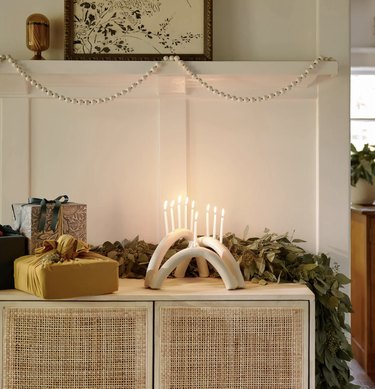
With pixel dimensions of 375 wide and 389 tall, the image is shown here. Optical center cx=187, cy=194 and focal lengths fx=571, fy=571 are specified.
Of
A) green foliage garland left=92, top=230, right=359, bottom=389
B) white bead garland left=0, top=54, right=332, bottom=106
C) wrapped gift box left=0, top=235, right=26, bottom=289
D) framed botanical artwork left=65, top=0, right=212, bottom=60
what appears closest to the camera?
wrapped gift box left=0, top=235, right=26, bottom=289

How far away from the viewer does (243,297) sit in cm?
195

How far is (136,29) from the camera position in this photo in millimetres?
2457

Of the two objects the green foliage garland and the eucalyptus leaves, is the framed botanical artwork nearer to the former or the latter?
Answer: the green foliage garland

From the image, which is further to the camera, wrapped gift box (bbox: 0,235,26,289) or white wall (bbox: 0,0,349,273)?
white wall (bbox: 0,0,349,273)

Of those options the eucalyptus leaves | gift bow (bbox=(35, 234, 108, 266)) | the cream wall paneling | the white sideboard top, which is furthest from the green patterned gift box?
the eucalyptus leaves

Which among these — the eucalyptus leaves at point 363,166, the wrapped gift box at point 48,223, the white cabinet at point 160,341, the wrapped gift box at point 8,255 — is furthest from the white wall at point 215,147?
the eucalyptus leaves at point 363,166

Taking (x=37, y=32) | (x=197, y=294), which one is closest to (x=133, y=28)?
(x=37, y=32)

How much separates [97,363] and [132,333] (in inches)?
6.2

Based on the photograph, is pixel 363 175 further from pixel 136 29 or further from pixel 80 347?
pixel 80 347

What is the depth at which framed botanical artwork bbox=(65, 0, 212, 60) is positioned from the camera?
2.45 m

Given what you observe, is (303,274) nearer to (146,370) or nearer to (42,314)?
(146,370)

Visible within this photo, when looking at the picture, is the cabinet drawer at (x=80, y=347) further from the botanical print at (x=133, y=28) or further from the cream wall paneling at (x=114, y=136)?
the botanical print at (x=133, y=28)

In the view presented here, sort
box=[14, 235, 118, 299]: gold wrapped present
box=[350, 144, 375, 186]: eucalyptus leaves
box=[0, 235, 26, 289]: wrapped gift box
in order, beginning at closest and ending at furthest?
box=[14, 235, 118, 299]: gold wrapped present, box=[0, 235, 26, 289]: wrapped gift box, box=[350, 144, 375, 186]: eucalyptus leaves

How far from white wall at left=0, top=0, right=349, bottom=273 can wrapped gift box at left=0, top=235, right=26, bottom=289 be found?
479mm
